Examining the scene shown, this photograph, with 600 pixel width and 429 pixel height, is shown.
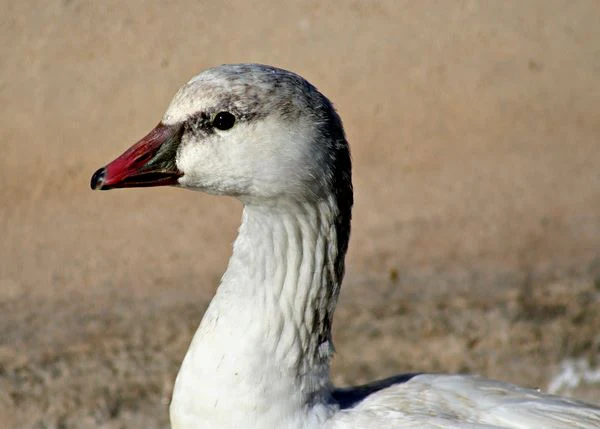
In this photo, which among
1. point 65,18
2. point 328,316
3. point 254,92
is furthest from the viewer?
point 65,18

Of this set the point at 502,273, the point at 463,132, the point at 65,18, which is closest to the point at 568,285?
the point at 502,273

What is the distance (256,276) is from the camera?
3004 mm

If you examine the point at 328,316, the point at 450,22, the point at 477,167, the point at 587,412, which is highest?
the point at 450,22

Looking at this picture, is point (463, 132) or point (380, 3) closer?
point (463, 132)

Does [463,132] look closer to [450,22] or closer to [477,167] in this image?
[477,167]

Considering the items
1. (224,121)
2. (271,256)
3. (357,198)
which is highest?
(224,121)

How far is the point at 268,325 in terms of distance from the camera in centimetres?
298

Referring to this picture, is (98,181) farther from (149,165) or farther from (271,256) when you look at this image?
(271,256)

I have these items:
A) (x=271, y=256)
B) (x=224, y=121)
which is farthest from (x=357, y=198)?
(x=224, y=121)

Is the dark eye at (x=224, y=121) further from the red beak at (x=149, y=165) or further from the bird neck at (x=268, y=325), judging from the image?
the bird neck at (x=268, y=325)

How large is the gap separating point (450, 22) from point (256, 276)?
15.5 feet

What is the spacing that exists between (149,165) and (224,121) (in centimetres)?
27

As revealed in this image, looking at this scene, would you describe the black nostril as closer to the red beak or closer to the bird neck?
the red beak

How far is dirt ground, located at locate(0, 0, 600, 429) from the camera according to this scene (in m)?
5.02
